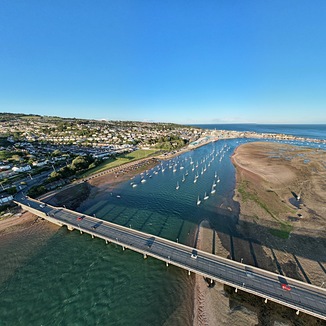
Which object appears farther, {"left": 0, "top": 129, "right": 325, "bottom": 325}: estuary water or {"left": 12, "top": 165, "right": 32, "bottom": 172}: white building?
{"left": 12, "top": 165, "right": 32, "bottom": 172}: white building

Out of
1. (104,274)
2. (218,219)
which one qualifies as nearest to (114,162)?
(218,219)

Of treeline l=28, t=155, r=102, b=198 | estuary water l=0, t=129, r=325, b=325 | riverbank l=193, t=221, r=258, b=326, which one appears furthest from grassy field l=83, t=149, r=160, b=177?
riverbank l=193, t=221, r=258, b=326

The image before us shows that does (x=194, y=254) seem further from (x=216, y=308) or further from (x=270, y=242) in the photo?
(x=270, y=242)

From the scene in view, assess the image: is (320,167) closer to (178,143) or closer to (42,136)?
(178,143)

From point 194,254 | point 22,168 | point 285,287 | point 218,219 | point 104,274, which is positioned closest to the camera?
point 285,287

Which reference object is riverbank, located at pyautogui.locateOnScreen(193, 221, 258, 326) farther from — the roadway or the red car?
the red car

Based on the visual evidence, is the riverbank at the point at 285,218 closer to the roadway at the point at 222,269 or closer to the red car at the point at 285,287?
the roadway at the point at 222,269
